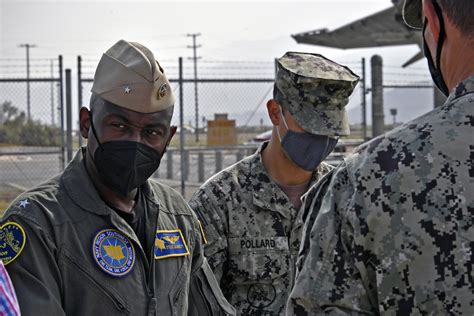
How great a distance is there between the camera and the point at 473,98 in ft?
4.99

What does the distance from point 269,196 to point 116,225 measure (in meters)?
1.18

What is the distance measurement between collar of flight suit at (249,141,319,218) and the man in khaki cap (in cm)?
69

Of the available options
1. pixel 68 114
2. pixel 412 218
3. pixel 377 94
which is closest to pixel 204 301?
pixel 412 218

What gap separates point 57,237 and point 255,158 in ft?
5.04

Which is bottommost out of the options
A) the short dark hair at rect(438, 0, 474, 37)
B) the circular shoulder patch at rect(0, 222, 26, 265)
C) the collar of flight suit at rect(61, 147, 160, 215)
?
the circular shoulder patch at rect(0, 222, 26, 265)

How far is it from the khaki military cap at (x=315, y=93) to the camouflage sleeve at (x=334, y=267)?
184 centimetres

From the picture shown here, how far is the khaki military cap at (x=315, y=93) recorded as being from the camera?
11.2 ft

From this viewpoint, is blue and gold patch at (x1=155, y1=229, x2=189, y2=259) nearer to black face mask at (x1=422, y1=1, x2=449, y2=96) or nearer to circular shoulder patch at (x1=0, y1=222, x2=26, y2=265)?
circular shoulder patch at (x1=0, y1=222, x2=26, y2=265)

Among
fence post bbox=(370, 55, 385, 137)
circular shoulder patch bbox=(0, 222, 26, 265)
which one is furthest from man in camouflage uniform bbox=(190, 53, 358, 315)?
fence post bbox=(370, 55, 385, 137)

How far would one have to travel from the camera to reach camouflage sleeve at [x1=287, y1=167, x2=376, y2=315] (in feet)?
4.98

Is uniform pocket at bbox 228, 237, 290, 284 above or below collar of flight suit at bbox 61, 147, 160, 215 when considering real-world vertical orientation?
below

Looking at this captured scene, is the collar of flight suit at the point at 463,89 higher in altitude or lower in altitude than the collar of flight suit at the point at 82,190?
higher

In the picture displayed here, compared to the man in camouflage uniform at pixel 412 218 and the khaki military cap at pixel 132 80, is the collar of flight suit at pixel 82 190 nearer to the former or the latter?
the khaki military cap at pixel 132 80

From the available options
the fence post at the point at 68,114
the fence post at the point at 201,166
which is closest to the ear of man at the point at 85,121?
the fence post at the point at 68,114
